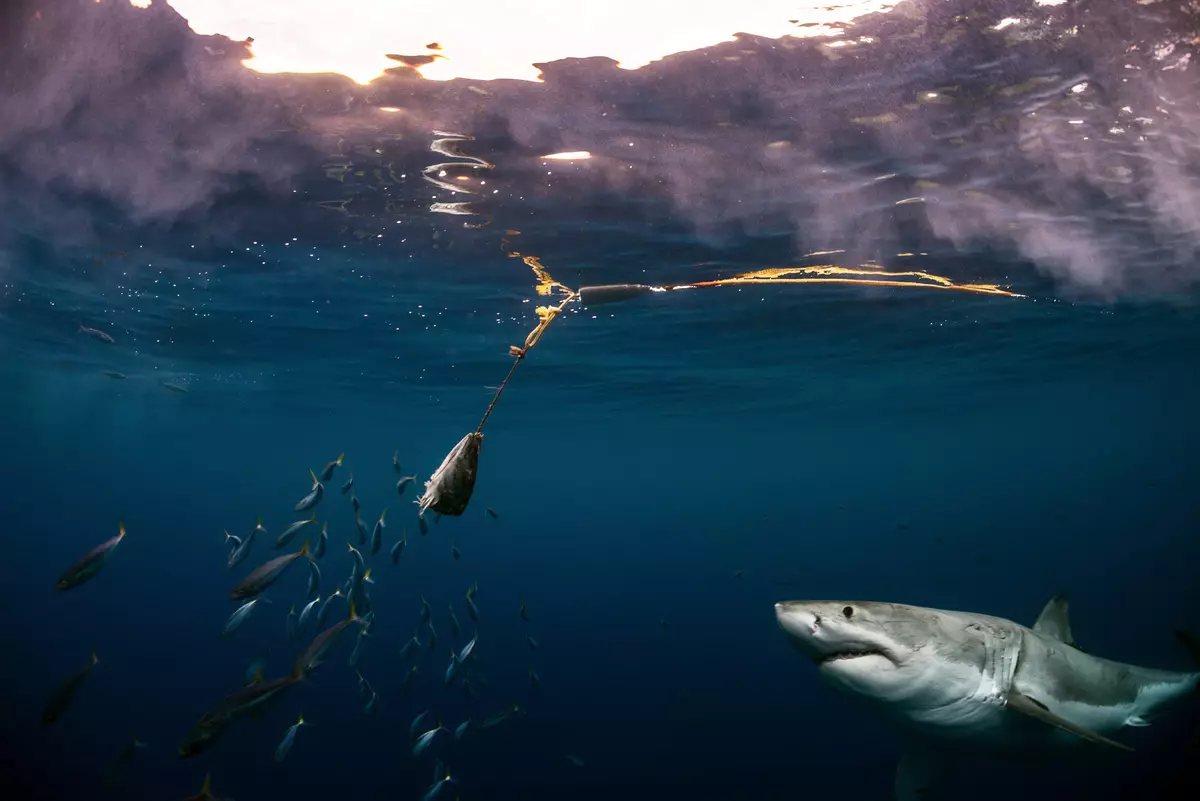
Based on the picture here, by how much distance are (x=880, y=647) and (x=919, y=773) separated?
11.8ft

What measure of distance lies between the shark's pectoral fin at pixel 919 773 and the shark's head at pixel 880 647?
2677 mm

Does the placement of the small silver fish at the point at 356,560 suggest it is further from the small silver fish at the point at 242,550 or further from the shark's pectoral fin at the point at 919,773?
the shark's pectoral fin at the point at 919,773

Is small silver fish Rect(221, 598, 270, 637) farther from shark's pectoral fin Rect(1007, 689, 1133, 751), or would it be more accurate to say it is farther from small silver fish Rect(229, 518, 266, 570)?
shark's pectoral fin Rect(1007, 689, 1133, 751)

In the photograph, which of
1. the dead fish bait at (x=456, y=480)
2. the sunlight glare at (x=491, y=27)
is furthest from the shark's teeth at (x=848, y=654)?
the sunlight glare at (x=491, y=27)

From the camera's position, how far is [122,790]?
1697 centimetres

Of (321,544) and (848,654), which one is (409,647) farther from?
(848,654)

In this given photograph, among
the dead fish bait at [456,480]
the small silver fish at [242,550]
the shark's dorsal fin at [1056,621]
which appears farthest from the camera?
the small silver fish at [242,550]

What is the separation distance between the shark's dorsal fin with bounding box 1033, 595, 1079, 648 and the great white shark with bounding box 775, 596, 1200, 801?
0.13ft

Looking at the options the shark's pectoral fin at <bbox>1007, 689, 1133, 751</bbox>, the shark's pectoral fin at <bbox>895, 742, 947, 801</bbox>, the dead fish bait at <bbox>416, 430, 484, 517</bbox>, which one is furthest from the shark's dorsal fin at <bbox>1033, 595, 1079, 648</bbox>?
the dead fish bait at <bbox>416, 430, 484, 517</bbox>

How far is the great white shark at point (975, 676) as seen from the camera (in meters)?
3.96

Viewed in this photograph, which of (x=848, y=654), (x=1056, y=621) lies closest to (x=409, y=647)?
(x=848, y=654)

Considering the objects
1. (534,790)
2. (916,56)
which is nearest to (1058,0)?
(916,56)

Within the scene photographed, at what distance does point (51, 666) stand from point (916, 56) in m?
47.3

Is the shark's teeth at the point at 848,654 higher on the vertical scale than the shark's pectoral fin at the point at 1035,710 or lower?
higher
